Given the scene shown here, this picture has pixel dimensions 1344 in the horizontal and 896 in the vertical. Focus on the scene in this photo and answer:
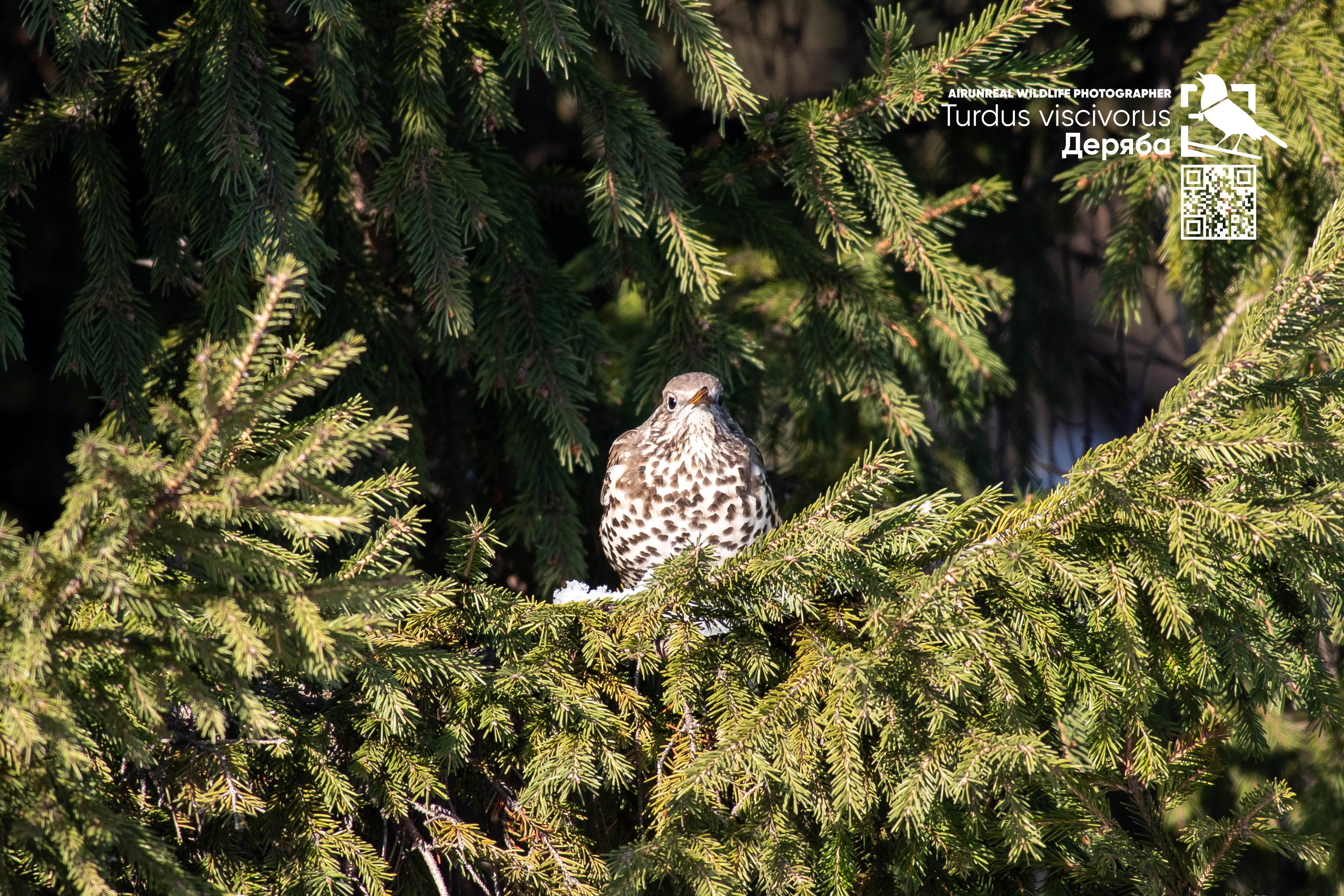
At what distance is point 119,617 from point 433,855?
63 cm

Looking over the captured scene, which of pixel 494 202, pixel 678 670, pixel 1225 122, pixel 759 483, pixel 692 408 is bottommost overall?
pixel 678 670

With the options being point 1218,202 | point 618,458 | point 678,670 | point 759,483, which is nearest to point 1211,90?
point 1218,202

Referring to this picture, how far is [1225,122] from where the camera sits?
96.8 inches

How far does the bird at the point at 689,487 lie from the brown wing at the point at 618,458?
3 cm

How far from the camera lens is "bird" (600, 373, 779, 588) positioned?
2361 mm

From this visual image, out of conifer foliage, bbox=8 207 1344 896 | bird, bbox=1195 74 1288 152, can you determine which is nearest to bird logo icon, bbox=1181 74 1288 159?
bird, bbox=1195 74 1288 152

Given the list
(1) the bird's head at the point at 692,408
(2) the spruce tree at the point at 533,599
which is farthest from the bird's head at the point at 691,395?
(2) the spruce tree at the point at 533,599

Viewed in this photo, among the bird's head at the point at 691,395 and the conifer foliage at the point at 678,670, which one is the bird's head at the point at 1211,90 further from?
Result: the bird's head at the point at 691,395

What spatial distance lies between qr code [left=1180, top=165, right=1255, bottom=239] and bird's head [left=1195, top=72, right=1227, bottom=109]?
175 mm

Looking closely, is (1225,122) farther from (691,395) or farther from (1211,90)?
(691,395)

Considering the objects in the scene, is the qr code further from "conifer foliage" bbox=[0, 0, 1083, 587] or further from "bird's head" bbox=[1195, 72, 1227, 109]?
"conifer foliage" bbox=[0, 0, 1083, 587]

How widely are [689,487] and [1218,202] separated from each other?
5.38ft

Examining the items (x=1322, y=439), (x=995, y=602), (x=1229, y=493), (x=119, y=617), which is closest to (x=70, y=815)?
(x=119, y=617)

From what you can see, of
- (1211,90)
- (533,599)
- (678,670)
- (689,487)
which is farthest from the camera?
(1211,90)
